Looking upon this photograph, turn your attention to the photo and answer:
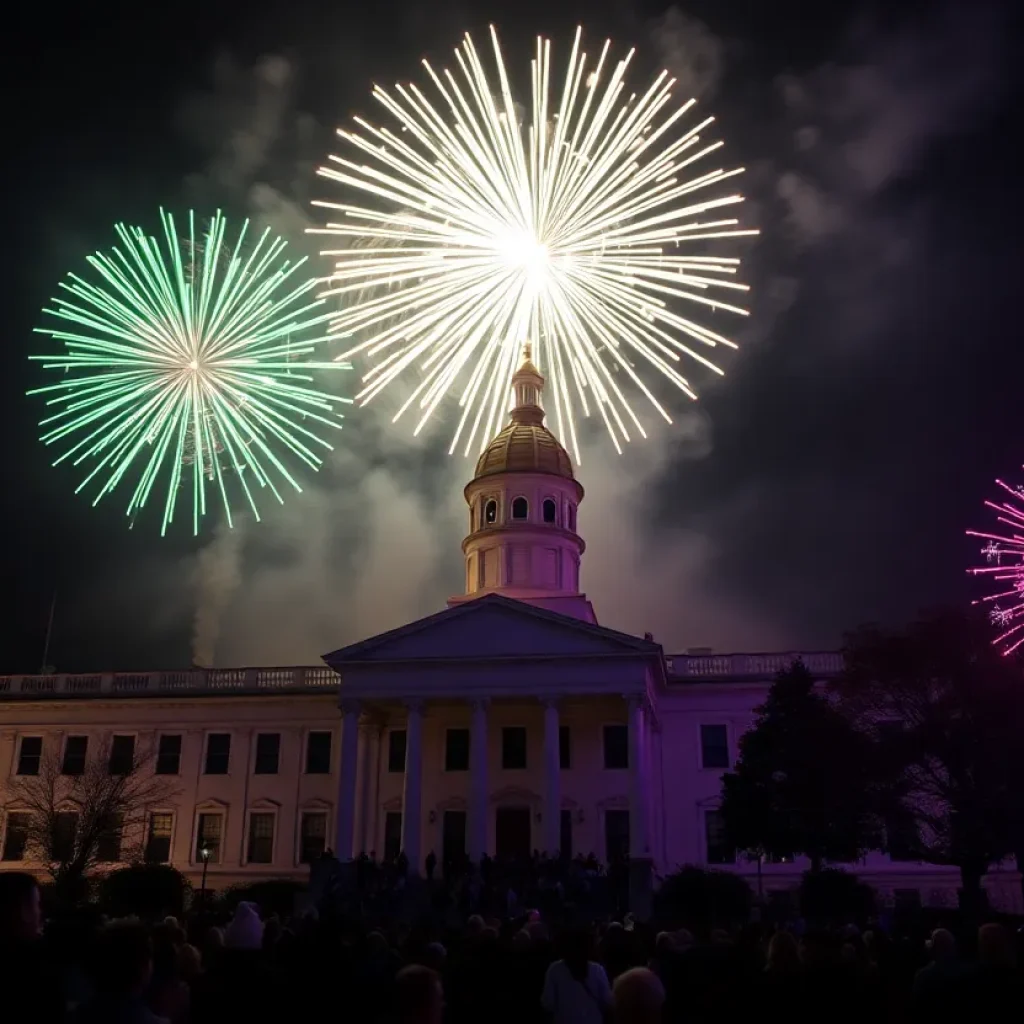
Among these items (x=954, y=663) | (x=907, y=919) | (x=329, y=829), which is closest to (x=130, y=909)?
(x=329, y=829)

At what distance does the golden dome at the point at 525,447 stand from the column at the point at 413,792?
16722 mm

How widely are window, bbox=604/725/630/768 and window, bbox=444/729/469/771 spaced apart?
21.5ft

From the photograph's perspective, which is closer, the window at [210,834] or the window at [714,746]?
the window at [714,746]

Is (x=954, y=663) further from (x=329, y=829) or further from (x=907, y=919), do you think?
(x=329, y=829)

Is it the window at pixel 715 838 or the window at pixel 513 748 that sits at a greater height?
the window at pixel 513 748

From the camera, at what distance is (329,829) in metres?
54.9

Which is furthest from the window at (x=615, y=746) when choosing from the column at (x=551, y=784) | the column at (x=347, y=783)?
the column at (x=347, y=783)

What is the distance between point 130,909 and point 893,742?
27.5m

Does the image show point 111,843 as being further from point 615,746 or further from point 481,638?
point 615,746

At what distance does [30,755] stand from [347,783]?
2170cm

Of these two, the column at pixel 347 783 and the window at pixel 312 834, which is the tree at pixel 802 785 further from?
the window at pixel 312 834

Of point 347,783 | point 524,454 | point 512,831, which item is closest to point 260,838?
point 347,783

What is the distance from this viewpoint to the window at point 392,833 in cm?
5256

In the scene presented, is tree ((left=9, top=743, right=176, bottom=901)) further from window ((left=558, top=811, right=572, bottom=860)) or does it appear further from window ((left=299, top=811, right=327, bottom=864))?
window ((left=558, top=811, right=572, bottom=860))
